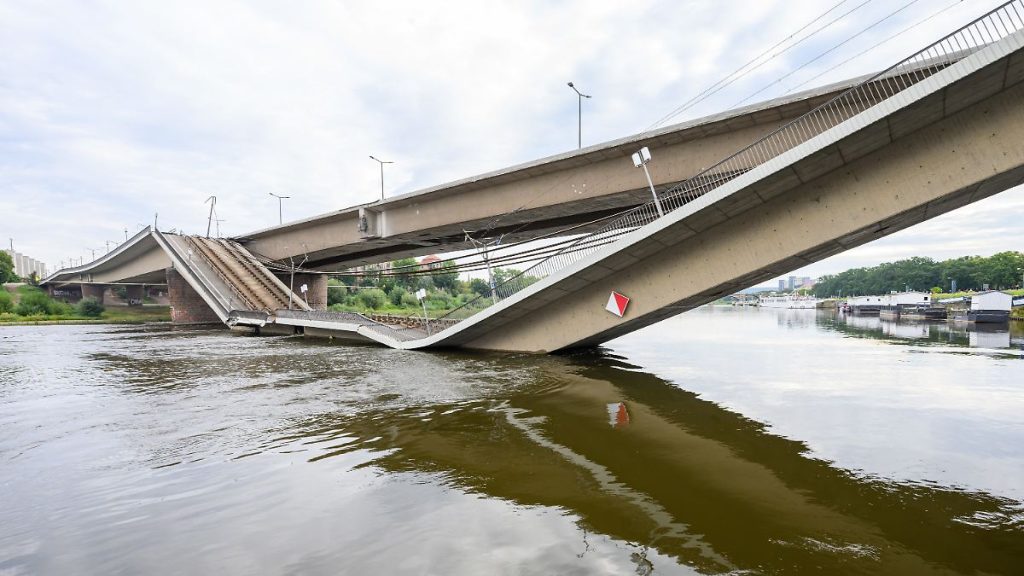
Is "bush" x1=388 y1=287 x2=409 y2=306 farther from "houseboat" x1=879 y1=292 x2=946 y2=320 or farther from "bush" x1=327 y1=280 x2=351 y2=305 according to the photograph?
"houseboat" x1=879 y1=292 x2=946 y2=320

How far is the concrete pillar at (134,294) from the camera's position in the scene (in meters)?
59.5

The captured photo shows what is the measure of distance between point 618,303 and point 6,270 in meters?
97.8

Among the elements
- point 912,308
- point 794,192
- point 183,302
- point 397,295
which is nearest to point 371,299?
point 397,295

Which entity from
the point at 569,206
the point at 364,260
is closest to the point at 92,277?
the point at 364,260

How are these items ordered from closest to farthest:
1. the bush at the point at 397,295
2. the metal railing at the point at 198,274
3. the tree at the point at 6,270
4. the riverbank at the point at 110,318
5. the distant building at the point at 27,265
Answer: the metal railing at the point at 198,274, the riverbank at the point at 110,318, the tree at the point at 6,270, the bush at the point at 397,295, the distant building at the point at 27,265

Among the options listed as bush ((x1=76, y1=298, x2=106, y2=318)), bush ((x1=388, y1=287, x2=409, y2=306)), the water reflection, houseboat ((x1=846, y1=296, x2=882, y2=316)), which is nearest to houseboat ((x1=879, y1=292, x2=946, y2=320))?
houseboat ((x1=846, y1=296, x2=882, y2=316))

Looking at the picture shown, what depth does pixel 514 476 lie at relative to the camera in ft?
18.8

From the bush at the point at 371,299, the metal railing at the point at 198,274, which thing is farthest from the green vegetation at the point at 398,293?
the metal railing at the point at 198,274

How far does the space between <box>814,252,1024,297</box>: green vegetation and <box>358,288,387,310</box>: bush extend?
337ft

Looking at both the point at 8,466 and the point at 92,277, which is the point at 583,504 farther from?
the point at 92,277

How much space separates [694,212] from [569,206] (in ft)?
25.7

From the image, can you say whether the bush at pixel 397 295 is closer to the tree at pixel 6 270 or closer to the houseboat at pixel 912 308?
the tree at pixel 6 270

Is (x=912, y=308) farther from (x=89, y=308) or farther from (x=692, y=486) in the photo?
(x=89, y=308)

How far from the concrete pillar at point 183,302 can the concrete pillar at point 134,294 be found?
88.8ft
